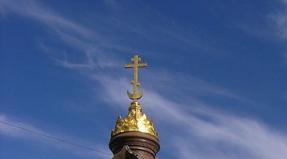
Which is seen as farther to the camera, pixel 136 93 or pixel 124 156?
pixel 136 93

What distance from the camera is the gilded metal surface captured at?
58.9 ft

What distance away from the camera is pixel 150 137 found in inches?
707

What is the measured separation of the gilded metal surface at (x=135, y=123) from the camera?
1795cm

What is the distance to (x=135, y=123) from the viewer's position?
18.0 metres

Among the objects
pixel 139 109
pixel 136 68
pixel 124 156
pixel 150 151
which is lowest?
pixel 124 156

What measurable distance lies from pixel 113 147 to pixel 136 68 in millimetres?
2683

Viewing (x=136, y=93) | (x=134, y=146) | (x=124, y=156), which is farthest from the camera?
(x=136, y=93)

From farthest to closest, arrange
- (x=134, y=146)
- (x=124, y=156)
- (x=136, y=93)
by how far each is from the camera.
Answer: (x=136, y=93) → (x=134, y=146) → (x=124, y=156)

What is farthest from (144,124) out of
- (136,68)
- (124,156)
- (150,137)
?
(124,156)

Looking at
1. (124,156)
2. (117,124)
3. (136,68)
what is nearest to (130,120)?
(117,124)

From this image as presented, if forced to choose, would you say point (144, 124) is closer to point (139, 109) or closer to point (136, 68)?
point (139, 109)

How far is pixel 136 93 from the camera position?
61.8 feet

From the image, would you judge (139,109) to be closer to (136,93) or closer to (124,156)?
(136,93)

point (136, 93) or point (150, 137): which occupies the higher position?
point (136, 93)
